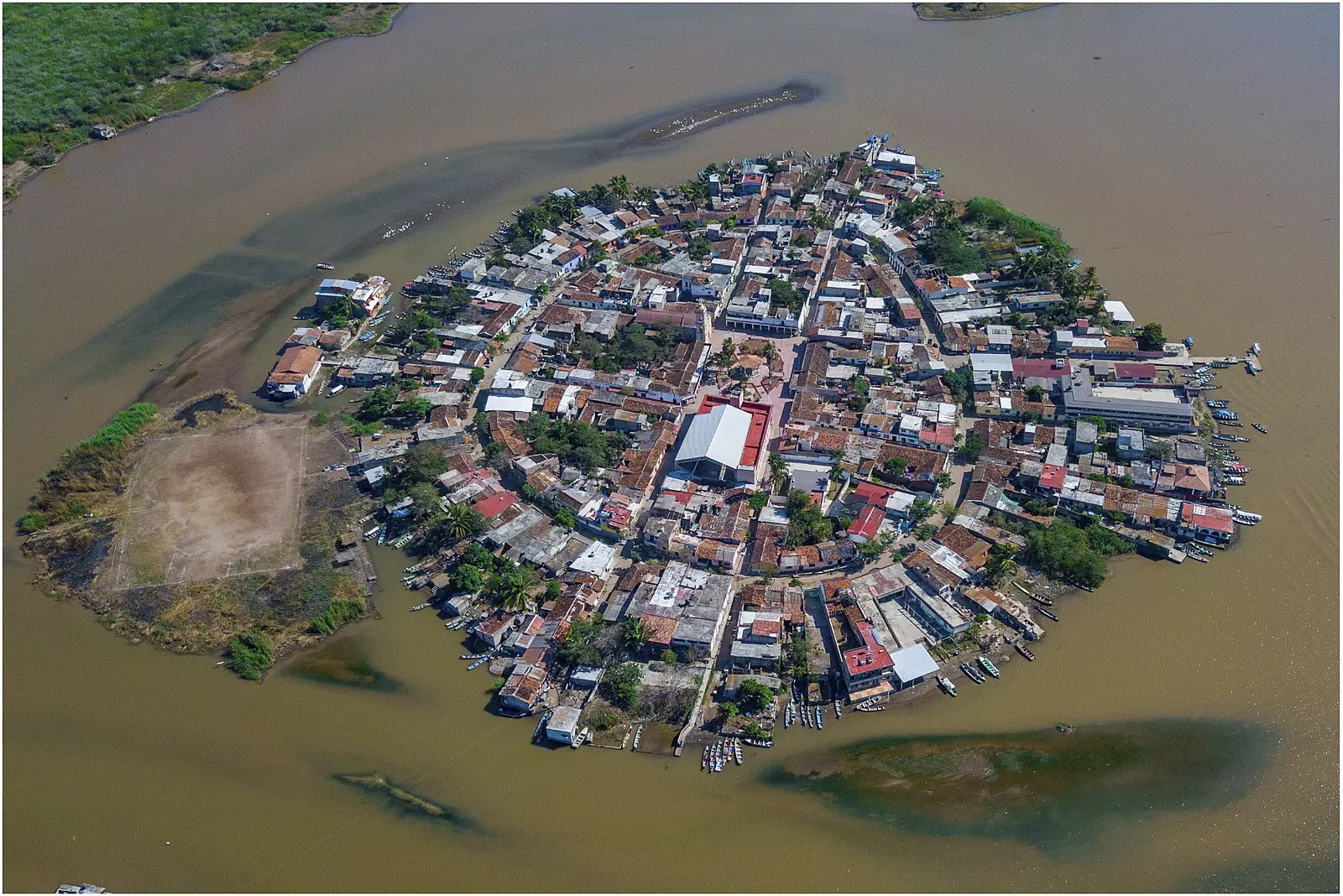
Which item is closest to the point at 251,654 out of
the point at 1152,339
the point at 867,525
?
the point at 867,525

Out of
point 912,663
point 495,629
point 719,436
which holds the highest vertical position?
point 719,436

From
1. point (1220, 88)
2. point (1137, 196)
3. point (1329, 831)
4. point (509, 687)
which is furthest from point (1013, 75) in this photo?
point (509, 687)

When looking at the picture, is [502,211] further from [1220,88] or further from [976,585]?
[1220,88]

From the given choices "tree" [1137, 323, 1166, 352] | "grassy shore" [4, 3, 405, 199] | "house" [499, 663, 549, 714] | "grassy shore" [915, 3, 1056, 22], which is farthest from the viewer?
"grassy shore" [915, 3, 1056, 22]

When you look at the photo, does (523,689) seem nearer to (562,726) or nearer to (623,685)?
(562,726)

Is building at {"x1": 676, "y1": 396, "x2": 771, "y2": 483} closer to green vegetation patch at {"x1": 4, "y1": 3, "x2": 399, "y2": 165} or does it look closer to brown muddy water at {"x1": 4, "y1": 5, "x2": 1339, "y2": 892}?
brown muddy water at {"x1": 4, "y1": 5, "x2": 1339, "y2": 892}

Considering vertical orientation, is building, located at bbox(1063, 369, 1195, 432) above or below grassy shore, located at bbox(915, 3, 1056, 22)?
below

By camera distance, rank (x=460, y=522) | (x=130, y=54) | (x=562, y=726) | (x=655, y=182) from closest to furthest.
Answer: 1. (x=562, y=726)
2. (x=460, y=522)
3. (x=655, y=182)
4. (x=130, y=54)

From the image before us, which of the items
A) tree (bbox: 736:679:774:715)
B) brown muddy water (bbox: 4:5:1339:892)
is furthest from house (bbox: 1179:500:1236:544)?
tree (bbox: 736:679:774:715)
